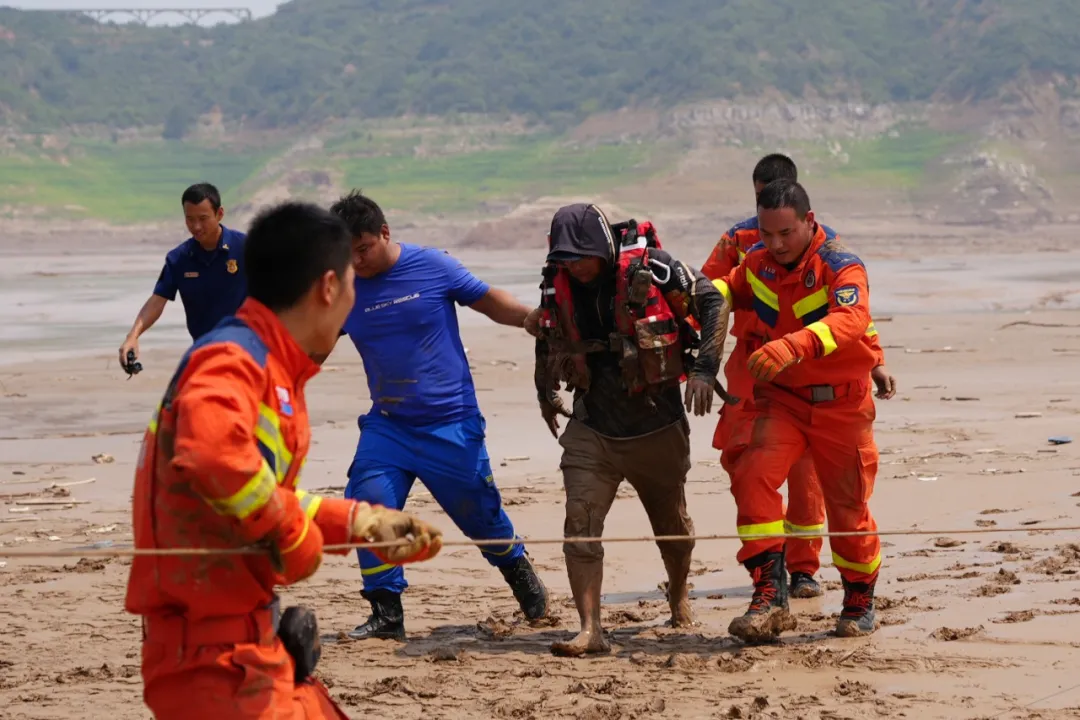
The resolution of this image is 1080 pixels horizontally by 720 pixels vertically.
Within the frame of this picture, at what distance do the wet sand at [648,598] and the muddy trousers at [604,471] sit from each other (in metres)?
0.57

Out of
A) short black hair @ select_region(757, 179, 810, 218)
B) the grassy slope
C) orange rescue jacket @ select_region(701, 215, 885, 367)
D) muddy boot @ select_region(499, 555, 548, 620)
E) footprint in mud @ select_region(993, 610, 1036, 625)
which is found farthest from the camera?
the grassy slope

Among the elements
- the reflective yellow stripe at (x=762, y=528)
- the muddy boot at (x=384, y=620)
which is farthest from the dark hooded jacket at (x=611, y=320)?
the muddy boot at (x=384, y=620)

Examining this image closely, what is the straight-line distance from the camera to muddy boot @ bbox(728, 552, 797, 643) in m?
6.85

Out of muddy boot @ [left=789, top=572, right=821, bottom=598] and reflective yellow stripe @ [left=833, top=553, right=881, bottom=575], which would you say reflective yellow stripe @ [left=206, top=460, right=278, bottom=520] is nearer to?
reflective yellow stripe @ [left=833, top=553, right=881, bottom=575]

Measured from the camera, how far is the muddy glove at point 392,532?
3.95 m

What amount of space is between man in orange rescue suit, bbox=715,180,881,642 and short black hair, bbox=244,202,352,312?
3293mm

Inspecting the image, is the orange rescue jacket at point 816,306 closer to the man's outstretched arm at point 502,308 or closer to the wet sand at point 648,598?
the man's outstretched arm at point 502,308

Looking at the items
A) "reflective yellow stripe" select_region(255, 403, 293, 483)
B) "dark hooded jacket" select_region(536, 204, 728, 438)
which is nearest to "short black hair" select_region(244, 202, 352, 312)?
"reflective yellow stripe" select_region(255, 403, 293, 483)

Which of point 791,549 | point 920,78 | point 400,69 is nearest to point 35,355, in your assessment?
point 791,549

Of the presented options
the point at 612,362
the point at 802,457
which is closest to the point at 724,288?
the point at 612,362

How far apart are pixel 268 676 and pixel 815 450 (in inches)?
151

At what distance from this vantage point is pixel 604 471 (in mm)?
7039

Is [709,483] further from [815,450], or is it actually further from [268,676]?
[268,676]

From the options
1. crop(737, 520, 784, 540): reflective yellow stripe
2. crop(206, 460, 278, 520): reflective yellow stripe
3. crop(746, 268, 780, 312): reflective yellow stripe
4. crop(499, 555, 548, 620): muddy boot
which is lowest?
crop(499, 555, 548, 620): muddy boot
